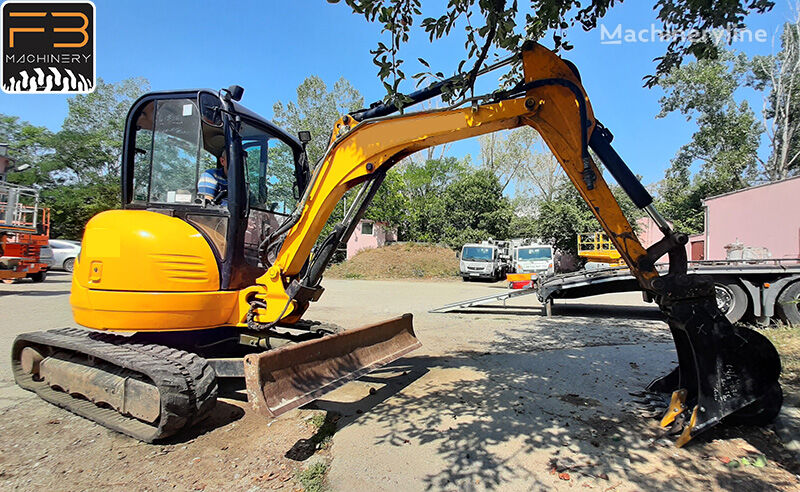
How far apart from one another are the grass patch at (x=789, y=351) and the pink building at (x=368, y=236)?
2664cm

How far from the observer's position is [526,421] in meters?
3.64

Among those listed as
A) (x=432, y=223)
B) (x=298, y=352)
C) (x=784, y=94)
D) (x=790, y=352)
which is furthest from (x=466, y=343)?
(x=784, y=94)

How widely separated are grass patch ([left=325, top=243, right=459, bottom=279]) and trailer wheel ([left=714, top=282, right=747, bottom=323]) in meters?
17.8

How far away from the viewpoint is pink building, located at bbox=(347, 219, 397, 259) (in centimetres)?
3250

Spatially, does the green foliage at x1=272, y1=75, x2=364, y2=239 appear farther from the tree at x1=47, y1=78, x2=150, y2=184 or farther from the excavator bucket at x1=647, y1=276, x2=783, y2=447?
the excavator bucket at x1=647, y1=276, x2=783, y2=447

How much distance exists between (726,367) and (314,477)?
3.25 meters

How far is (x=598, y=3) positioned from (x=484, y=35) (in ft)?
5.33

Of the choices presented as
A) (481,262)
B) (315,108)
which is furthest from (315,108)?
(481,262)

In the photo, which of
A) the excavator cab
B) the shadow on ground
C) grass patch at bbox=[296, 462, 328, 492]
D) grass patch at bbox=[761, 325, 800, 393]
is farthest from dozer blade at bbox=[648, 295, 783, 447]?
the shadow on ground

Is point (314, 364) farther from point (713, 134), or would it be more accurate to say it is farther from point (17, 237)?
point (713, 134)

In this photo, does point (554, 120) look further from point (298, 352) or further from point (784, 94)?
point (784, 94)

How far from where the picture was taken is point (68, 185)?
31.1m

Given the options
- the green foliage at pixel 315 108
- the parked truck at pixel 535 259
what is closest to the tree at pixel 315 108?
the green foliage at pixel 315 108

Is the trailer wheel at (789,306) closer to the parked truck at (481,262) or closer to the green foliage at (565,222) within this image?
the parked truck at (481,262)
